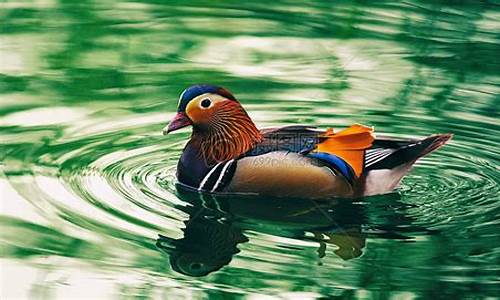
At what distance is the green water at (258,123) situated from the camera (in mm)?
5816

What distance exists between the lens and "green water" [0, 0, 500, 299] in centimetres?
582

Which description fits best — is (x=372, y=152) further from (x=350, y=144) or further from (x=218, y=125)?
(x=218, y=125)

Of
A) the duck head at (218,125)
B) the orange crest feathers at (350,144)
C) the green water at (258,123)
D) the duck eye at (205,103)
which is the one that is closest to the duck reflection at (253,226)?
Result: the green water at (258,123)

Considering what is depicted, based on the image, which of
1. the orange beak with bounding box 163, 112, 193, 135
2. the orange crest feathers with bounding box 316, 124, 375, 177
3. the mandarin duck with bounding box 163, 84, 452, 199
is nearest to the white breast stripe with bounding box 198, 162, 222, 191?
the mandarin duck with bounding box 163, 84, 452, 199

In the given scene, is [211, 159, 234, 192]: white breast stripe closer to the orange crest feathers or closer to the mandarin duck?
the mandarin duck

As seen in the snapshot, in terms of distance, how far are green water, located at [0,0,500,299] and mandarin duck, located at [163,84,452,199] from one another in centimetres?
9

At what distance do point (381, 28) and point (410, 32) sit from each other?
0.19 meters

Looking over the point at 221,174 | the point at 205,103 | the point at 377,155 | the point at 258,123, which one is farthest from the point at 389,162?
the point at 258,123

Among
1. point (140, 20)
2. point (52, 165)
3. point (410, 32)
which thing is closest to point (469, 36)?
point (410, 32)

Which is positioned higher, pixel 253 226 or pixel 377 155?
pixel 377 155

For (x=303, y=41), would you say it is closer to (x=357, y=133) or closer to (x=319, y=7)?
(x=319, y=7)

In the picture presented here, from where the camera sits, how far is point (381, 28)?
9.45m

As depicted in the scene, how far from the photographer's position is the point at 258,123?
7641 millimetres

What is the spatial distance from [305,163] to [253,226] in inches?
22.9
